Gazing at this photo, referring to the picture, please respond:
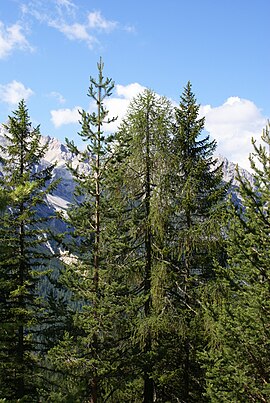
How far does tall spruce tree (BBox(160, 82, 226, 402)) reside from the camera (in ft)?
47.0

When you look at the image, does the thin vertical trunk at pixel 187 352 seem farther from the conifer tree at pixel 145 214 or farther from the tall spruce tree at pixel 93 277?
the tall spruce tree at pixel 93 277

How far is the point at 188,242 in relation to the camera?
14.5m

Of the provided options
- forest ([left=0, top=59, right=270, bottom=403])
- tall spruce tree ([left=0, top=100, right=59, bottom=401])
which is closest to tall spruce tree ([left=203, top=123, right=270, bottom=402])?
forest ([left=0, top=59, right=270, bottom=403])

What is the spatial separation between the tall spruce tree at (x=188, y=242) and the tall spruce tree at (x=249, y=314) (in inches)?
141

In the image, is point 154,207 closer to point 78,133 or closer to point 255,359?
point 78,133

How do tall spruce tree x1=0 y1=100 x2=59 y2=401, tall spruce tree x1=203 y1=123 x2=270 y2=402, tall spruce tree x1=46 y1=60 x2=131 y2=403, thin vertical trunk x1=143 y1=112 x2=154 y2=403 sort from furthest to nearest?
thin vertical trunk x1=143 y1=112 x2=154 y2=403
tall spruce tree x1=0 y1=100 x2=59 y2=401
tall spruce tree x1=46 y1=60 x2=131 y2=403
tall spruce tree x1=203 y1=123 x2=270 y2=402

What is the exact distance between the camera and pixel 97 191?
14.4 metres

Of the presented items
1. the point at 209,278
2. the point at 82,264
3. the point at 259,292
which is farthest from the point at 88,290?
the point at 259,292

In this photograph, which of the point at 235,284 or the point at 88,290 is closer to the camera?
the point at 235,284

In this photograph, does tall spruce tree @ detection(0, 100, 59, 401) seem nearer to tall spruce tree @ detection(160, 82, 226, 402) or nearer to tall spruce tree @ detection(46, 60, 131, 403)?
tall spruce tree @ detection(46, 60, 131, 403)

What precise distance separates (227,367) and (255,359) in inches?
28.5

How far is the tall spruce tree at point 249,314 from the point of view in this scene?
30.8 ft

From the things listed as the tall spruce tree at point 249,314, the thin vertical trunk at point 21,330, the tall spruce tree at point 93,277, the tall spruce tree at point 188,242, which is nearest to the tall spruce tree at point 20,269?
the thin vertical trunk at point 21,330

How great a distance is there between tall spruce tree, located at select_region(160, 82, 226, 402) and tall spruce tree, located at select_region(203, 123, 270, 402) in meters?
3.59
